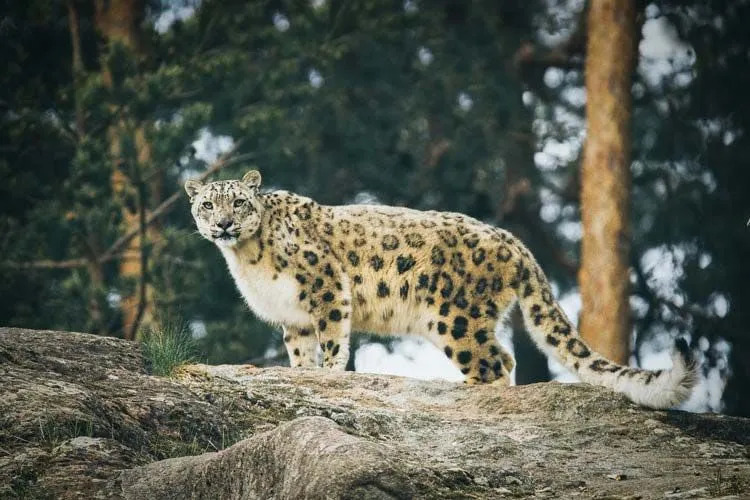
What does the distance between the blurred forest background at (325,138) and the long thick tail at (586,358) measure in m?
9.34

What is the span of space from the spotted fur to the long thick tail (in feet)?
0.07

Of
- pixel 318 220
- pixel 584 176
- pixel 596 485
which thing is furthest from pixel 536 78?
pixel 596 485

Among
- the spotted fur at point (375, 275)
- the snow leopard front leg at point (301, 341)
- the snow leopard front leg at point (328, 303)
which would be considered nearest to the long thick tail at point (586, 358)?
the spotted fur at point (375, 275)

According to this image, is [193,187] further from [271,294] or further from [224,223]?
[271,294]

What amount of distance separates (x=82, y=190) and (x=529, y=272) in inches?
470

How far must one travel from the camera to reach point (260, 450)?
26.3ft

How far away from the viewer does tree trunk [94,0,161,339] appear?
21938 mm

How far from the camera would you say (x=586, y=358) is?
1210cm

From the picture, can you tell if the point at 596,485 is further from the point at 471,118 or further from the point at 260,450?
the point at 471,118

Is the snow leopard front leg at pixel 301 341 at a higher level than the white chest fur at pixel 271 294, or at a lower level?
lower

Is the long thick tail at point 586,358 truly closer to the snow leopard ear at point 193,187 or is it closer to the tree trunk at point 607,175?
the snow leopard ear at point 193,187

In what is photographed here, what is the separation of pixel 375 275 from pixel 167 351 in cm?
317

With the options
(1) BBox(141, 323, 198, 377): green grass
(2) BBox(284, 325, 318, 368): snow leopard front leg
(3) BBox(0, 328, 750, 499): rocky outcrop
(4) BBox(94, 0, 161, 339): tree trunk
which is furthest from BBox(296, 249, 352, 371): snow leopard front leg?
(4) BBox(94, 0, 161, 339): tree trunk

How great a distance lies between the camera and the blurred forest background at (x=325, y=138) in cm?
2255
